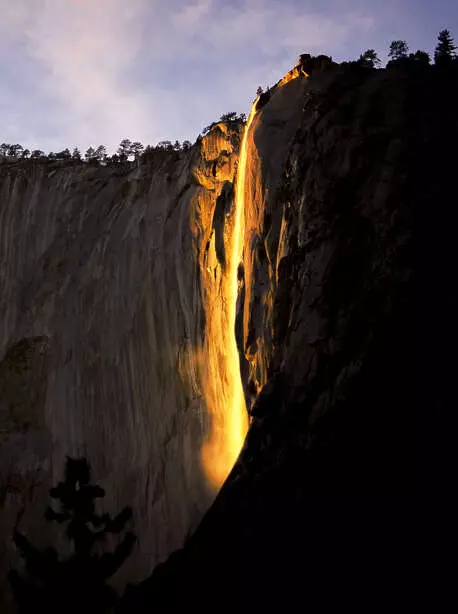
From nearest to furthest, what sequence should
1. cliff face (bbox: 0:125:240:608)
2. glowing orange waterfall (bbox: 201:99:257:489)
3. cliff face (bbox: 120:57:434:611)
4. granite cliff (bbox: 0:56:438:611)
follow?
cliff face (bbox: 120:57:434:611), granite cliff (bbox: 0:56:438:611), glowing orange waterfall (bbox: 201:99:257:489), cliff face (bbox: 0:125:240:608)

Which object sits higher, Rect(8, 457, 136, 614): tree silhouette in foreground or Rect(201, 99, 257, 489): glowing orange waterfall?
Rect(201, 99, 257, 489): glowing orange waterfall

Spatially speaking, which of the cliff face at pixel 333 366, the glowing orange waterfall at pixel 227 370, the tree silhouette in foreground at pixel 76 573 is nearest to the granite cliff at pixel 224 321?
the cliff face at pixel 333 366

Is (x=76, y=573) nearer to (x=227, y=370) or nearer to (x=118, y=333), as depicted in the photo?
(x=227, y=370)

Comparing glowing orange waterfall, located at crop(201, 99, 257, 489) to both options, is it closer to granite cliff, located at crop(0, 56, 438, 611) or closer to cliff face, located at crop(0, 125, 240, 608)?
granite cliff, located at crop(0, 56, 438, 611)

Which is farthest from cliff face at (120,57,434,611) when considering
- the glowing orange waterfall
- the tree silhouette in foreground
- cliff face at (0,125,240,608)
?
cliff face at (0,125,240,608)

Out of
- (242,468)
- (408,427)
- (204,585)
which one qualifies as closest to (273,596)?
(204,585)

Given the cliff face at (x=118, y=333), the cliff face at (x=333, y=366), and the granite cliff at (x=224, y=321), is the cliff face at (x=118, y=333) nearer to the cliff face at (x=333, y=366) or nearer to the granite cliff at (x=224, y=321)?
the granite cliff at (x=224, y=321)
